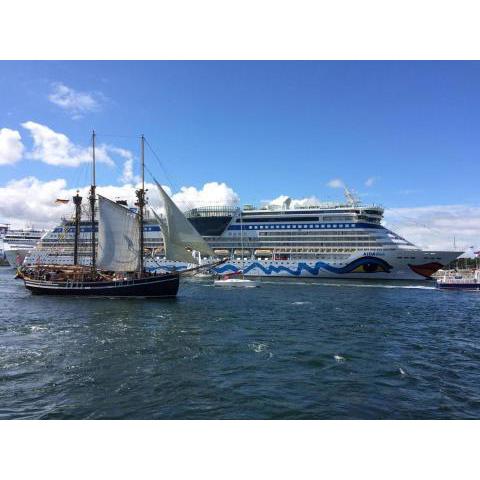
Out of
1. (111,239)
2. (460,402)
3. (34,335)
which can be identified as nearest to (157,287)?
(111,239)

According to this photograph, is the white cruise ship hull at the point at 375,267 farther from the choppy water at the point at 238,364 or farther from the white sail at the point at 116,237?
the choppy water at the point at 238,364

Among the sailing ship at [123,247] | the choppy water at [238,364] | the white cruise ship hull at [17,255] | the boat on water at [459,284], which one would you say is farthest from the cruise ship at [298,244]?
the choppy water at [238,364]

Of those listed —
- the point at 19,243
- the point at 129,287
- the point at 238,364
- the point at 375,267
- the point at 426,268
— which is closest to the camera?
the point at 238,364

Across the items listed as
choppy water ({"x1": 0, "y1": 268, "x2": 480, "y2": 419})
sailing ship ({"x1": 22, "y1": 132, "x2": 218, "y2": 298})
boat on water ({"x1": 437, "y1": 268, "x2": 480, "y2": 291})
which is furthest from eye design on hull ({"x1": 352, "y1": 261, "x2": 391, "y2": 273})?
choppy water ({"x1": 0, "y1": 268, "x2": 480, "y2": 419})

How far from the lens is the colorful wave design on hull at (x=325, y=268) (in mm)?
71562

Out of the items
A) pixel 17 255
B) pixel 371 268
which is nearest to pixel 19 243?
pixel 17 255

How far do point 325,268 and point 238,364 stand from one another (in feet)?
195

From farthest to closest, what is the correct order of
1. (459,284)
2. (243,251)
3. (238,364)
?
(243,251) < (459,284) < (238,364)

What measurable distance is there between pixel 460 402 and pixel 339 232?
67.2 m

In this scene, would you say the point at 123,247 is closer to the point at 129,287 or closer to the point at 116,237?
the point at 116,237

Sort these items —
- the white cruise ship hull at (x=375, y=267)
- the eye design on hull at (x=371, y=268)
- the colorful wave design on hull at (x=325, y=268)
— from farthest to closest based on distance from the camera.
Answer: the colorful wave design on hull at (x=325, y=268)
the eye design on hull at (x=371, y=268)
the white cruise ship hull at (x=375, y=267)

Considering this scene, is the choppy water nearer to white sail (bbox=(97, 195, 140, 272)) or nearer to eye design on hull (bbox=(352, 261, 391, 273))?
white sail (bbox=(97, 195, 140, 272))

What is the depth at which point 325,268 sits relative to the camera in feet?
242

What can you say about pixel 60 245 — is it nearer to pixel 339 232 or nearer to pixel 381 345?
pixel 339 232
